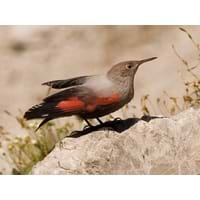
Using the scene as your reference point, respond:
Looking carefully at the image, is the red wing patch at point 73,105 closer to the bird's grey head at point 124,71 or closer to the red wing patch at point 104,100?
the red wing patch at point 104,100

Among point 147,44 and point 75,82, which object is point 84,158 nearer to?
point 75,82

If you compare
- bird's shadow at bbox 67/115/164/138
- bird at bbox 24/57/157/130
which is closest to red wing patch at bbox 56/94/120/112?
bird at bbox 24/57/157/130

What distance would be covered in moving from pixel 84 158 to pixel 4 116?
0.76 m

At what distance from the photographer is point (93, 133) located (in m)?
3.97

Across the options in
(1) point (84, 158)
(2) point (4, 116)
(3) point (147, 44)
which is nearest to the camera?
(1) point (84, 158)

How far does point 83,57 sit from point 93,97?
32.9 inches

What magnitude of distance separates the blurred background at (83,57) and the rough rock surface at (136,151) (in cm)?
35

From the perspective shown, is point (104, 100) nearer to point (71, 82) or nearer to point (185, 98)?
point (71, 82)

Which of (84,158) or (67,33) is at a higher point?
(67,33)

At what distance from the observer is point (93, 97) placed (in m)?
3.92

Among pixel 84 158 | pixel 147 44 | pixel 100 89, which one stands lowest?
pixel 84 158

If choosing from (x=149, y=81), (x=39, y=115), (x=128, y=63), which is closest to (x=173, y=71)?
(x=149, y=81)

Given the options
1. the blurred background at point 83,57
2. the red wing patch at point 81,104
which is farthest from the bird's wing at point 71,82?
the blurred background at point 83,57

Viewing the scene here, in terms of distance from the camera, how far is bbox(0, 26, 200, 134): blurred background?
4.51 meters
